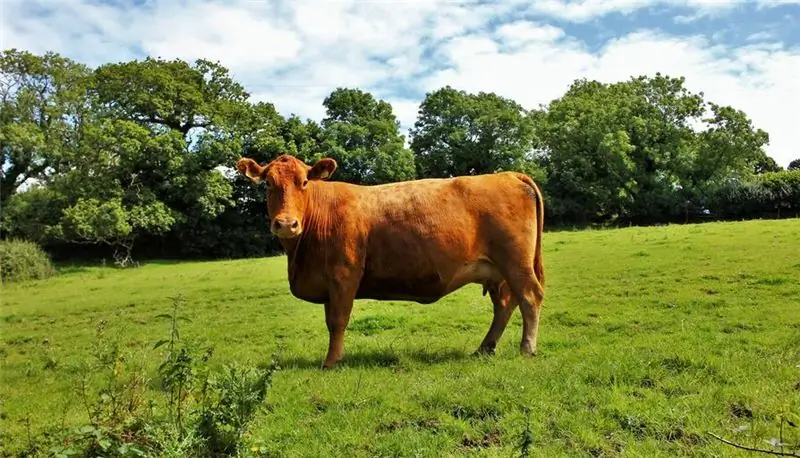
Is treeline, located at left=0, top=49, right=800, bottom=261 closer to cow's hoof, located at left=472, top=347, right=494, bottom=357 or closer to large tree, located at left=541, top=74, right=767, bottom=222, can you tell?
large tree, located at left=541, top=74, right=767, bottom=222

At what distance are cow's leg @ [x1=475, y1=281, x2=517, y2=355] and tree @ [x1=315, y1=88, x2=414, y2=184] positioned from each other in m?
35.9

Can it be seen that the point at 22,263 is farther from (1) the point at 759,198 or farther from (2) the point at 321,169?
(1) the point at 759,198

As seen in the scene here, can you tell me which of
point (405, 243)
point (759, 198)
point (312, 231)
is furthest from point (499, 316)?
point (759, 198)

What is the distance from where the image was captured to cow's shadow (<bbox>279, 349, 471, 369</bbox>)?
331 inches

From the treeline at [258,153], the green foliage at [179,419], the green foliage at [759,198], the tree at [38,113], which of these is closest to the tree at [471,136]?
the treeline at [258,153]

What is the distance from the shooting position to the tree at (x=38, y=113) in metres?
43.1

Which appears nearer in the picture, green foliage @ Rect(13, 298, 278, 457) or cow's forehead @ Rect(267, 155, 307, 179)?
green foliage @ Rect(13, 298, 278, 457)

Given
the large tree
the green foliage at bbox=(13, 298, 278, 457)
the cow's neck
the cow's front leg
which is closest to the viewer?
the green foliage at bbox=(13, 298, 278, 457)

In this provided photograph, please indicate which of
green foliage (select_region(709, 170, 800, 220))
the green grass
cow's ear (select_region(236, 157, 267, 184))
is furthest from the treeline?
cow's ear (select_region(236, 157, 267, 184))

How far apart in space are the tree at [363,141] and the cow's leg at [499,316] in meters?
35.9

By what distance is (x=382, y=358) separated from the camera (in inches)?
344

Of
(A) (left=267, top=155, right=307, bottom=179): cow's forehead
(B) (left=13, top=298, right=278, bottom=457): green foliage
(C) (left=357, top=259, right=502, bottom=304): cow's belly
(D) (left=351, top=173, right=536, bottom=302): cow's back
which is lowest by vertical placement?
(B) (left=13, top=298, right=278, bottom=457): green foliage

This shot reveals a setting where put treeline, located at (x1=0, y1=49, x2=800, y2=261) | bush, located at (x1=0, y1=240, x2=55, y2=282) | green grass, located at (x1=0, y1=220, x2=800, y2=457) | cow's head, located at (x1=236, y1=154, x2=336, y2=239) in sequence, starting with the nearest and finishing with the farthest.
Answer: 1. green grass, located at (x1=0, y1=220, x2=800, y2=457)
2. cow's head, located at (x1=236, y1=154, x2=336, y2=239)
3. bush, located at (x1=0, y1=240, x2=55, y2=282)
4. treeline, located at (x1=0, y1=49, x2=800, y2=261)

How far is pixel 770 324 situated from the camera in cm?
966
